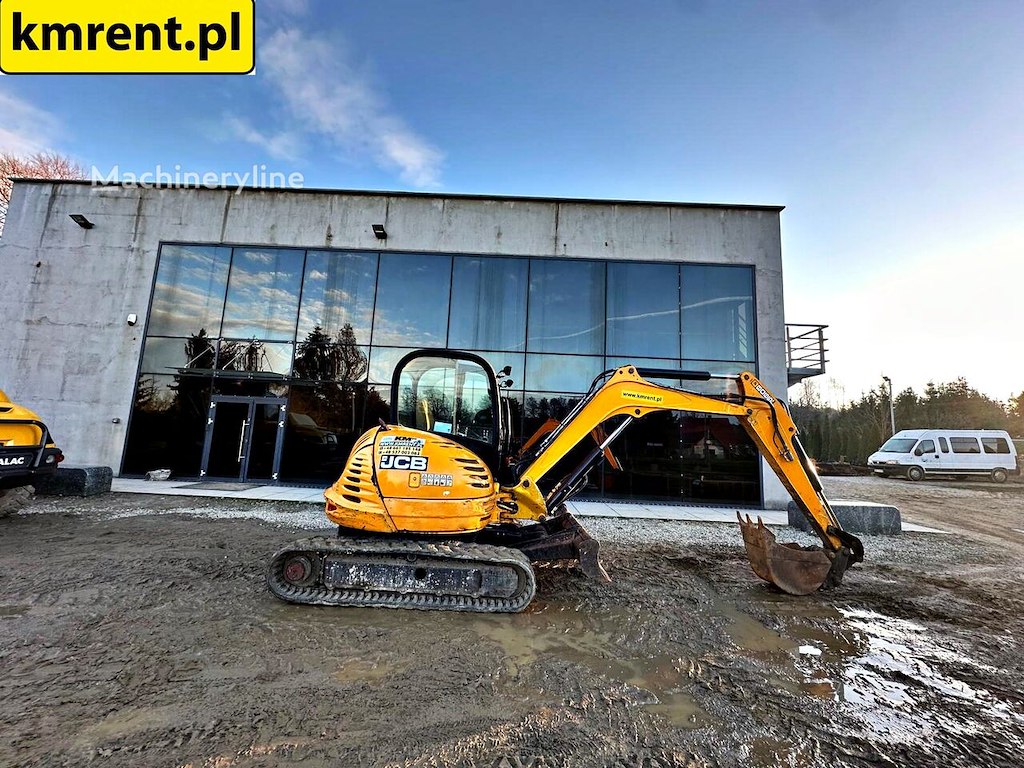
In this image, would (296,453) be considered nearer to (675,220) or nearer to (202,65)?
(202,65)

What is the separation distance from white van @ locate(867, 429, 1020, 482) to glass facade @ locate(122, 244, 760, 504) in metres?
14.9

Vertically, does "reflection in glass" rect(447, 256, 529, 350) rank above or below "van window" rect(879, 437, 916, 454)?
above

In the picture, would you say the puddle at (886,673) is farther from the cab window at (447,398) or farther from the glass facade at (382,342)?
the glass facade at (382,342)

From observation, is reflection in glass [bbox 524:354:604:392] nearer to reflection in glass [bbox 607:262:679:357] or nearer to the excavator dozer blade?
reflection in glass [bbox 607:262:679:357]

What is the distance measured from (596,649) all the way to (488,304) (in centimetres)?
A: 935

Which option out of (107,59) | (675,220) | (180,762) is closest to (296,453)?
(107,59)

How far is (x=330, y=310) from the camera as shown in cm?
1172

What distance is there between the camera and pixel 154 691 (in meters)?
2.47

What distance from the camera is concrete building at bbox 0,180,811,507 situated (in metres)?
11.1

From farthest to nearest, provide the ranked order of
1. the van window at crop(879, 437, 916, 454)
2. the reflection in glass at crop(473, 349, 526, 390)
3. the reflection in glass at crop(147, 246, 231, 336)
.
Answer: the van window at crop(879, 437, 916, 454) → the reflection in glass at crop(147, 246, 231, 336) → the reflection in glass at crop(473, 349, 526, 390)

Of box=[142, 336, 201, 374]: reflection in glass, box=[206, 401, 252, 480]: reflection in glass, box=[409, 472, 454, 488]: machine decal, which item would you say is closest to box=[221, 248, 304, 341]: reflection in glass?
box=[142, 336, 201, 374]: reflection in glass

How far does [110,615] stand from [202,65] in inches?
268

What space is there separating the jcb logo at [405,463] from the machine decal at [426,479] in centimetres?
5

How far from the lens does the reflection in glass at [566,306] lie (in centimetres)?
1130
